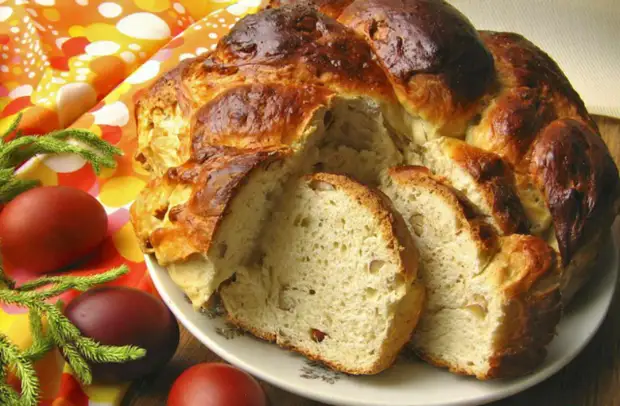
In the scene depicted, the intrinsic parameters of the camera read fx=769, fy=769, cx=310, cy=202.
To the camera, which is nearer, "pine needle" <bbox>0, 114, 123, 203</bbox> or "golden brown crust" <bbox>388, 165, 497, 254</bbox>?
"golden brown crust" <bbox>388, 165, 497, 254</bbox>

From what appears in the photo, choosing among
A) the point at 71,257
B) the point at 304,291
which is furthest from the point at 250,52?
the point at 71,257

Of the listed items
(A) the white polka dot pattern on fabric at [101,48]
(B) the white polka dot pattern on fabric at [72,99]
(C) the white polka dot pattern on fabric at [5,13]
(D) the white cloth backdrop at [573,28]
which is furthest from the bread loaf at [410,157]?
(C) the white polka dot pattern on fabric at [5,13]

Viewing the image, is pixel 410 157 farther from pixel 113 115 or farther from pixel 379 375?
pixel 113 115

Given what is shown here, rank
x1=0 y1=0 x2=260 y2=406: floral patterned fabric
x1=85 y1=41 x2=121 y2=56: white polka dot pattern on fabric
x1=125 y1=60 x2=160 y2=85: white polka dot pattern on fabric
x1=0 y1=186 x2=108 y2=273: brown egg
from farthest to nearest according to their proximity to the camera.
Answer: x1=85 y1=41 x2=121 y2=56: white polka dot pattern on fabric < x1=125 y1=60 x2=160 y2=85: white polka dot pattern on fabric < x1=0 y1=0 x2=260 y2=406: floral patterned fabric < x1=0 y1=186 x2=108 y2=273: brown egg

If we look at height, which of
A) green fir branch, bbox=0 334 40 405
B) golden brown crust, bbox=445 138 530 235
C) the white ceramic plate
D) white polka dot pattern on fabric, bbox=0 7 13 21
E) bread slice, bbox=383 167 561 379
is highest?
golden brown crust, bbox=445 138 530 235

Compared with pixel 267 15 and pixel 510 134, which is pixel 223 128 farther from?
pixel 510 134

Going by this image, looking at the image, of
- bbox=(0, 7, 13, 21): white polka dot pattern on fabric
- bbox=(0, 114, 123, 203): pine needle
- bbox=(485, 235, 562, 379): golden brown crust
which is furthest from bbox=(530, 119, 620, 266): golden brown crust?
bbox=(0, 7, 13, 21): white polka dot pattern on fabric

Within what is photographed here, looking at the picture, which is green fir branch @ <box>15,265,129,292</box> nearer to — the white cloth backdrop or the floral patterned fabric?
the floral patterned fabric
